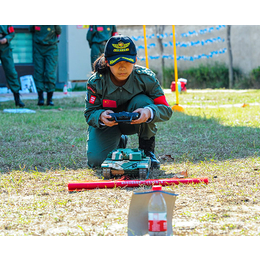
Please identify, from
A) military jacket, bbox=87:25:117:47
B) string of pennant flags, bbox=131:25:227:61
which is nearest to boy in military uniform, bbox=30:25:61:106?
military jacket, bbox=87:25:117:47

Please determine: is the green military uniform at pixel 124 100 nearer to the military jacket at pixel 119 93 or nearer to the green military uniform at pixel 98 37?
the military jacket at pixel 119 93

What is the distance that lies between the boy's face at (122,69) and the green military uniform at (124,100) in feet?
0.66

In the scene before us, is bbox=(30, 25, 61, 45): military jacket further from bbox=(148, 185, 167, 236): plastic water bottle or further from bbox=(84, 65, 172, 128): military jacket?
bbox=(148, 185, 167, 236): plastic water bottle

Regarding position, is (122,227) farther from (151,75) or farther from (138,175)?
(151,75)

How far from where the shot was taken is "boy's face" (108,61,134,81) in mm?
3057

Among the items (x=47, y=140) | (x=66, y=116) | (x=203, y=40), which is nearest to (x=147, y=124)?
(x=47, y=140)

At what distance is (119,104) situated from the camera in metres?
3.42

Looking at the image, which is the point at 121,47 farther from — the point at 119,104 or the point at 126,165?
the point at 126,165

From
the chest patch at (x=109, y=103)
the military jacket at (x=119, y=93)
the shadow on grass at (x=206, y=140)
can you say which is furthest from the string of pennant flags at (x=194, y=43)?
the chest patch at (x=109, y=103)

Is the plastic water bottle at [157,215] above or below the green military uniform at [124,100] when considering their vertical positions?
below

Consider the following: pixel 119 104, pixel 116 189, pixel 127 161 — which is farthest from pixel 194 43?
pixel 116 189

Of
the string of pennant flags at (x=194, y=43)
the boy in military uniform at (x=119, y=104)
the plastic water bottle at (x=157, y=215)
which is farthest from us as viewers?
the string of pennant flags at (x=194, y=43)

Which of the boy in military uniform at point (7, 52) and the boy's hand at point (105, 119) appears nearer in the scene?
the boy's hand at point (105, 119)

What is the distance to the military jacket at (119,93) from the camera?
3316 mm
